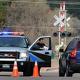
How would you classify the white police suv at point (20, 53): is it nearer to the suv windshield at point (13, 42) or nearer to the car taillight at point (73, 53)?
the suv windshield at point (13, 42)

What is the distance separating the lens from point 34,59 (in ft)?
71.7

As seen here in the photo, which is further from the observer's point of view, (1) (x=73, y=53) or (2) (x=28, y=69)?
(2) (x=28, y=69)

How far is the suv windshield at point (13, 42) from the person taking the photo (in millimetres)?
21391

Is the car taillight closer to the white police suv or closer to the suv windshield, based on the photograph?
the white police suv

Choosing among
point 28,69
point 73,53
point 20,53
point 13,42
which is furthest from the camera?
point 13,42

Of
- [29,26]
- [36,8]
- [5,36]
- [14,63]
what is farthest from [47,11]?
[14,63]

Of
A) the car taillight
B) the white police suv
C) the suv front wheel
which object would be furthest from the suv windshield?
the car taillight

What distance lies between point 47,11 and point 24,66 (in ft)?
92.4

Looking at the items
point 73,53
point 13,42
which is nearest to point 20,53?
point 13,42

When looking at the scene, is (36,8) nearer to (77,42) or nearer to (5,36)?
(5,36)

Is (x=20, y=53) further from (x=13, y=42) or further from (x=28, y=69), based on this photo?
(x=13, y=42)

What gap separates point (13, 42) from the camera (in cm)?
2162

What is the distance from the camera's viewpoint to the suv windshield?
2139 centimetres

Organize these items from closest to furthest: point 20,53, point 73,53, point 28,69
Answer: point 73,53 < point 20,53 < point 28,69
